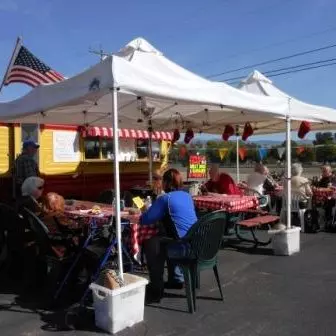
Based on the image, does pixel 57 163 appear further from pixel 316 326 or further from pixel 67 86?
pixel 316 326

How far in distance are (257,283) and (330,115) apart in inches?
126

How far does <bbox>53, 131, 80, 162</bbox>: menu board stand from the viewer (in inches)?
396

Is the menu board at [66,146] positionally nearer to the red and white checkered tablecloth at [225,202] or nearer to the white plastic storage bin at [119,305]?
the red and white checkered tablecloth at [225,202]

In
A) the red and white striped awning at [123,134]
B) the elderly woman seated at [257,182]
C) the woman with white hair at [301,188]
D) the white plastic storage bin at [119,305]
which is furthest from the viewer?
the red and white striped awning at [123,134]

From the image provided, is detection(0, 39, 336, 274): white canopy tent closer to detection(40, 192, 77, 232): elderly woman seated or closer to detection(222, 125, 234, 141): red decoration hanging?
detection(40, 192, 77, 232): elderly woman seated

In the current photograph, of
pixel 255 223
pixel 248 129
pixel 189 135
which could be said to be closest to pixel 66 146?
pixel 189 135

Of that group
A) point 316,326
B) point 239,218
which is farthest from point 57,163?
point 316,326

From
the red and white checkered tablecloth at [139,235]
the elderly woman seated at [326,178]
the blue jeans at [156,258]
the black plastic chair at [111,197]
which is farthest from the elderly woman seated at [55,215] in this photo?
the elderly woman seated at [326,178]

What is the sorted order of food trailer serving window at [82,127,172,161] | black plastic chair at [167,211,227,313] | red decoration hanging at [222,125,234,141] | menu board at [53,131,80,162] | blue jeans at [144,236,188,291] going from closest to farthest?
black plastic chair at [167,211,227,313] → blue jeans at [144,236,188,291] → red decoration hanging at [222,125,234,141] → menu board at [53,131,80,162] → food trailer serving window at [82,127,172,161]

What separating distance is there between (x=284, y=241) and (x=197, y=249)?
239cm

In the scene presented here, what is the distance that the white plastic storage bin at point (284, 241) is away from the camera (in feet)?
20.1

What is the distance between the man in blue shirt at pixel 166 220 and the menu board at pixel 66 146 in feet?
19.6

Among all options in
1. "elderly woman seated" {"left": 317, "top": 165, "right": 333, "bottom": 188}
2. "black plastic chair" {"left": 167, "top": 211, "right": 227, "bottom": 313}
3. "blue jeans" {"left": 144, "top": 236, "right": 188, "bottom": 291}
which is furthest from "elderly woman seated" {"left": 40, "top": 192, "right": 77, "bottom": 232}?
"elderly woman seated" {"left": 317, "top": 165, "right": 333, "bottom": 188}

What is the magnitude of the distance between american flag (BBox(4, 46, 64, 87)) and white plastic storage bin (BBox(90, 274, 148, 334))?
4.70 metres
